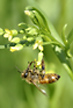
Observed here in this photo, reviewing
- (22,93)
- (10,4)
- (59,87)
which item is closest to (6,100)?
(22,93)

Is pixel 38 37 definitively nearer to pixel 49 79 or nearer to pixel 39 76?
pixel 49 79

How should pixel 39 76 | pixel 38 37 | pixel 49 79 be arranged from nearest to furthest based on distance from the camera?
pixel 38 37 < pixel 49 79 < pixel 39 76

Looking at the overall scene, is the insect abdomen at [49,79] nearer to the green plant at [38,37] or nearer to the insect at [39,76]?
the insect at [39,76]

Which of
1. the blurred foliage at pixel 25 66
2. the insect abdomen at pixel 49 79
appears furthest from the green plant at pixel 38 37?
the blurred foliage at pixel 25 66

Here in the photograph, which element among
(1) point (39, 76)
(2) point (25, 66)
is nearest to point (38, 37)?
(1) point (39, 76)

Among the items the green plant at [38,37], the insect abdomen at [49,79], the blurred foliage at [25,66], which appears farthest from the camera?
the blurred foliage at [25,66]

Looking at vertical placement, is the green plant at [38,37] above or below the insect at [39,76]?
above

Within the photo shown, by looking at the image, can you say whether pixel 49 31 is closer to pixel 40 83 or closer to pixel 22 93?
pixel 40 83

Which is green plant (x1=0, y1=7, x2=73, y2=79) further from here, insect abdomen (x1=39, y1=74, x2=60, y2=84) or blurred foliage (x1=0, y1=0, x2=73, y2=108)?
blurred foliage (x1=0, y1=0, x2=73, y2=108)

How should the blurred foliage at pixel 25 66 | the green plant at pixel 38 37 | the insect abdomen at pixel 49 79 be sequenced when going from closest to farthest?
the green plant at pixel 38 37
the insect abdomen at pixel 49 79
the blurred foliage at pixel 25 66
